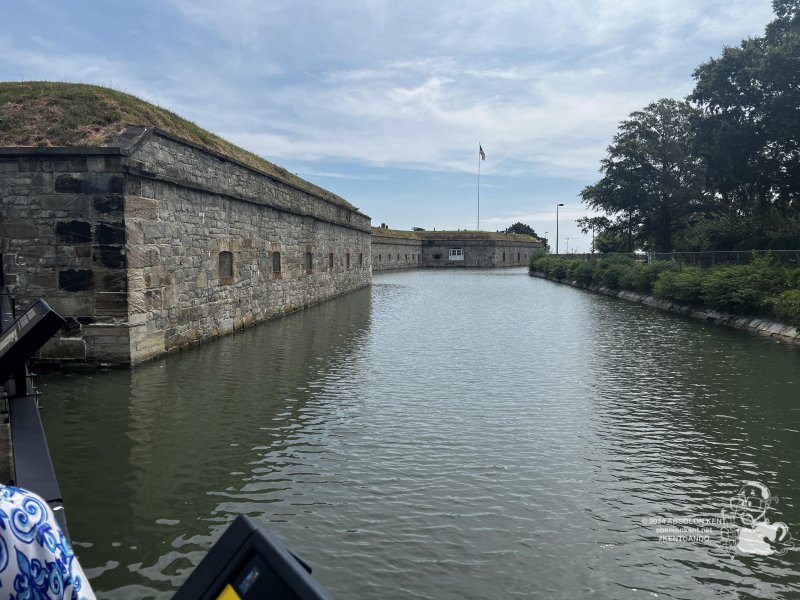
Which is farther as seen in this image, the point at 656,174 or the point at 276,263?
the point at 656,174

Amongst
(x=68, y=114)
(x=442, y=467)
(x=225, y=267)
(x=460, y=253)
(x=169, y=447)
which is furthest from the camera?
(x=460, y=253)

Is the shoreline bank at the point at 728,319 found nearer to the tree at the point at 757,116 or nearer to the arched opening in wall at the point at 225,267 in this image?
the tree at the point at 757,116

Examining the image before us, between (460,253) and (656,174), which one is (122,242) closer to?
(656,174)

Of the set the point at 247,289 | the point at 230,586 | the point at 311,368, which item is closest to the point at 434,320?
the point at 247,289

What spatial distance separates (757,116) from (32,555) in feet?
105

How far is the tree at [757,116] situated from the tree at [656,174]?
43.7 feet

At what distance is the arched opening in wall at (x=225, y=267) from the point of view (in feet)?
49.7

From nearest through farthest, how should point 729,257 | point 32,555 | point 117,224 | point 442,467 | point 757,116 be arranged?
point 32,555 < point 442,467 < point 117,224 < point 729,257 < point 757,116

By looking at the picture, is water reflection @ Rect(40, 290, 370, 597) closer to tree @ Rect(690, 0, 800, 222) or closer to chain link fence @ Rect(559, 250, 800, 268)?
chain link fence @ Rect(559, 250, 800, 268)

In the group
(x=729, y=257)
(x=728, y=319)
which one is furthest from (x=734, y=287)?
(x=729, y=257)

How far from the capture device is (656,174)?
43.5 m

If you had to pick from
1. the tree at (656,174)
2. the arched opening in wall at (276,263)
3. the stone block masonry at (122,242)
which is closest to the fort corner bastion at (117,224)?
the stone block masonry at (122,242)

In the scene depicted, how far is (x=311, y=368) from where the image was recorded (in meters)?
11.4

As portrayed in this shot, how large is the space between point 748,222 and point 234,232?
28863mm
